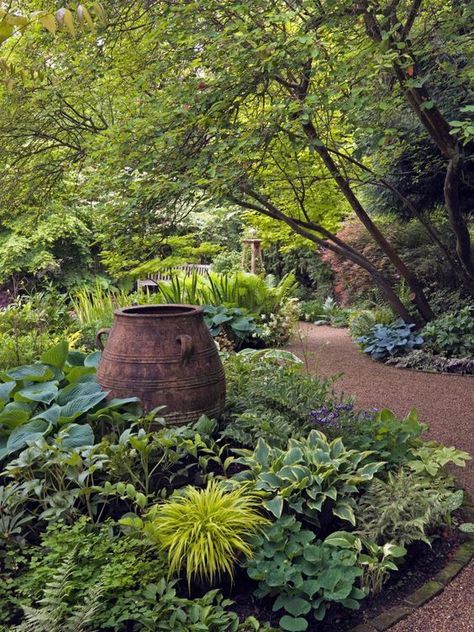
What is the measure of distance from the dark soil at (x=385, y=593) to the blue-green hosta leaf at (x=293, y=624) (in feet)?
0.30

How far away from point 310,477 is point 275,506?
0.26 m

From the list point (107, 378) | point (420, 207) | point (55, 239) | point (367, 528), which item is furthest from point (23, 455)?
point (55, 239)

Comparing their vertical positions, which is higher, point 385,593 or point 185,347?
point 185,347

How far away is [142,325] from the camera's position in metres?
3.19

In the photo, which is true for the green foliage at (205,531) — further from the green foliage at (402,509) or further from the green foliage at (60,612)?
the green foliage at (402,509)

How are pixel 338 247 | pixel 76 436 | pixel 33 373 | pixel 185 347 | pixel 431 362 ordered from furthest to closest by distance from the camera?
pixel 338 247 → pixel 431 362 → pixel 33 373 → pixel 185 347 → pixel 76 436

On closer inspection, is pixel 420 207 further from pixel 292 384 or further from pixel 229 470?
pixel 229 470

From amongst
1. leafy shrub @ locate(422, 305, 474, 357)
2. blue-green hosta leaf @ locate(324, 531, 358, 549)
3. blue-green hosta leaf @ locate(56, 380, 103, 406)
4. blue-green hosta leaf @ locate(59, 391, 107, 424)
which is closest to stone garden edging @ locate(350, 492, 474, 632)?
blue-green hosta leaf @ locate(324, 531, 358, 549)

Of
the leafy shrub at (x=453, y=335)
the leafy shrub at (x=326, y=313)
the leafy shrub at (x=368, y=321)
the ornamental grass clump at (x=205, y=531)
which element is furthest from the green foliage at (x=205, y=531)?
the leafy shrub at (x=326, y=313)

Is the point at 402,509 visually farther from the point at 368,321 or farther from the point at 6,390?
the point at 368,321

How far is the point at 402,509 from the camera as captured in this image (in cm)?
254

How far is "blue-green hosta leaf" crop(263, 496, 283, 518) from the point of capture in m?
2.39

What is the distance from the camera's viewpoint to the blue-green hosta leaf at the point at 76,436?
2800 millimetres

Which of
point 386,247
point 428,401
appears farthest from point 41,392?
point 386,247
